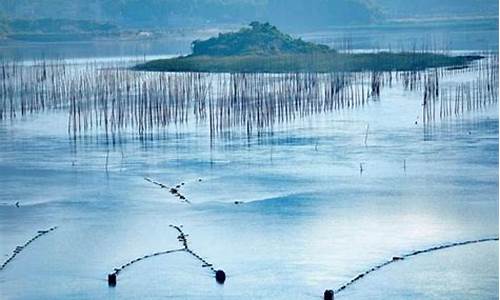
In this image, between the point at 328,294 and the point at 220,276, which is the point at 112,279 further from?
the point at 328,294

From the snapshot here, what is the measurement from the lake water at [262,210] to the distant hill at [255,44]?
831 centimetres

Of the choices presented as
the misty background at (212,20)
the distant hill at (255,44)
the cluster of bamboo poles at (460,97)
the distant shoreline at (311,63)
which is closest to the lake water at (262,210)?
the cluster of bamboo poles at (460,97)

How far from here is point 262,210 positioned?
292 inches

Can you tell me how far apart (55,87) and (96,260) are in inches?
343

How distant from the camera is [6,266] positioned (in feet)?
20.9

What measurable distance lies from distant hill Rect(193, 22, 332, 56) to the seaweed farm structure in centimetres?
298

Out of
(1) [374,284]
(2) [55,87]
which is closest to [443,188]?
(1) [374,284]

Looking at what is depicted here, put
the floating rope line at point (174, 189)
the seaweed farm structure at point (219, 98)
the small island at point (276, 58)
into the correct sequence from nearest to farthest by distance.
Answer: the floating rope line at point (174, 189) < the seaweed farm structure at point (219, 98) < the small island at point (276, 58)

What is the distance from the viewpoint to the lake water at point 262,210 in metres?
5.89

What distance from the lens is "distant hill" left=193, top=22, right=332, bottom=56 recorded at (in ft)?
63.6

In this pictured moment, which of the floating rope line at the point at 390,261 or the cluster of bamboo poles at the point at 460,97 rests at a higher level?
the cluster of bamboo poles at the point at 460,97

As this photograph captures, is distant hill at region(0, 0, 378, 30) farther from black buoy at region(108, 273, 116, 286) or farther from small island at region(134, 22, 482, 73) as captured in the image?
black buoy at region(108, 273, 116, 286)

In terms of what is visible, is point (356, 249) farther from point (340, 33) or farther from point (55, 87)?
point (340, 33)

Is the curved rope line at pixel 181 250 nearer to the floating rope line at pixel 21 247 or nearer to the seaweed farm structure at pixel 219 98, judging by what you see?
the floating rope line at pixel 21 247
